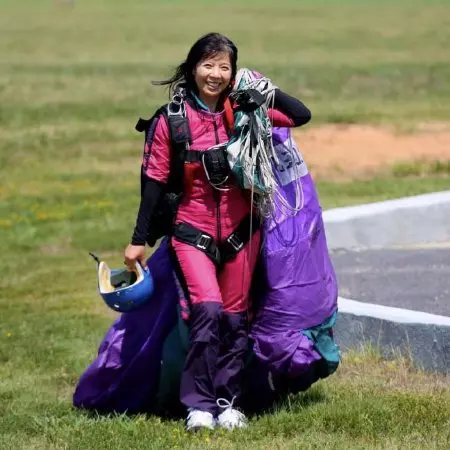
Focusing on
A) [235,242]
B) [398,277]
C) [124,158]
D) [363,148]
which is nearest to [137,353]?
[235,242]

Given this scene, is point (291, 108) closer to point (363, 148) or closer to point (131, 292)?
point (131, 292)

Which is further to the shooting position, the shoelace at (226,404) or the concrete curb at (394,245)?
the concrete curb at (394,245)

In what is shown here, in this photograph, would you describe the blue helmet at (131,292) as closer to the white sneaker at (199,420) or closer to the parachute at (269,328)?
the parachute at (269,328)

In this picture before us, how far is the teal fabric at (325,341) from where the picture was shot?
19.8ft

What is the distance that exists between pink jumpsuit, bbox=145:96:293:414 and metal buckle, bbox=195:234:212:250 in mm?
27

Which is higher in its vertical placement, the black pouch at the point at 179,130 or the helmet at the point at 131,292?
the black pouch at the point at 179,130

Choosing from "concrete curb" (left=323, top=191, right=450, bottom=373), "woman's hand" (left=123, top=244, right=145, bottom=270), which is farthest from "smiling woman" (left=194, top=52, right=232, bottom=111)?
"concrete curb" (left=323, top=191, right=450, bottom=373)

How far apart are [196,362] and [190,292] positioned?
0.30 m

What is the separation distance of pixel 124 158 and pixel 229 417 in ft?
41.3

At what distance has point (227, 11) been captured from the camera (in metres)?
41.5

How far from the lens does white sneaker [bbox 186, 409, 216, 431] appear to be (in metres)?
5.78

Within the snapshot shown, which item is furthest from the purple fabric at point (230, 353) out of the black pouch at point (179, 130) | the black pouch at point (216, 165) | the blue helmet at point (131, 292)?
the black pouch at point (179, 130)

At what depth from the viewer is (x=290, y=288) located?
6.04 meters

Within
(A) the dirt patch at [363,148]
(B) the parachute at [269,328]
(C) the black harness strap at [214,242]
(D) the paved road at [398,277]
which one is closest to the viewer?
(C) the black harness strap at [214,242]
